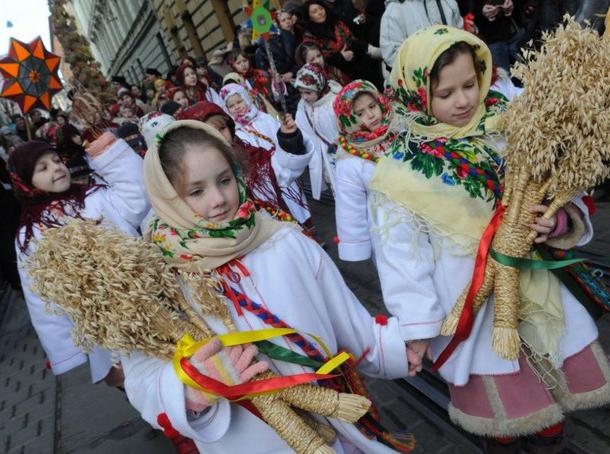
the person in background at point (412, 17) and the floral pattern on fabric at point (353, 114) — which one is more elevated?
the person in background at point (412, 17)

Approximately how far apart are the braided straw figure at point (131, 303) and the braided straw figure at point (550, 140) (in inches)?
25.5

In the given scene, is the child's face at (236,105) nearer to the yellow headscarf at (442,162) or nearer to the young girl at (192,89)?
the young girl at (192,89)

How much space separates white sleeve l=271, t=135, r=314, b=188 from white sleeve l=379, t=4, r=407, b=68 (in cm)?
229

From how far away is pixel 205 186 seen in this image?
1.46m

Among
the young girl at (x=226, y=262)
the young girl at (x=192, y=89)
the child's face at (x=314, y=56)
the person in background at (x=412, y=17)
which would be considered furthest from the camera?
the young girl at (x=192, y=89)

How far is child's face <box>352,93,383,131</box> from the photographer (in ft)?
10.0

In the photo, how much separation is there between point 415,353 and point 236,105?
380cm

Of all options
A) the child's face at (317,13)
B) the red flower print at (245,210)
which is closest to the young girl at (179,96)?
the child's face at (317,13)

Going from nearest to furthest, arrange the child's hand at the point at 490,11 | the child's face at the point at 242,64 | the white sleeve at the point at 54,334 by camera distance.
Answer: the white sleeve at the point at 54,334, the child's hand at the point at 490,11, the child's face at the point at 242,64

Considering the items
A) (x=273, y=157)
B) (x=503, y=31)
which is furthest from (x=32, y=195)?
(x=503, y=31)

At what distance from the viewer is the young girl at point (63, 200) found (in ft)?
8.53

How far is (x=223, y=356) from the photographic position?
1.30m

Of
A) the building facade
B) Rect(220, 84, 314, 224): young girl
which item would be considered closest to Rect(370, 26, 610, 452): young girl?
Rect(220, 84, 314, 224): young girl

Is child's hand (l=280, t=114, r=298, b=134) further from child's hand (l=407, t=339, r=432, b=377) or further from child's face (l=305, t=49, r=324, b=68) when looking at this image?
child's face (l=305, t=49, r=324, b=68)
